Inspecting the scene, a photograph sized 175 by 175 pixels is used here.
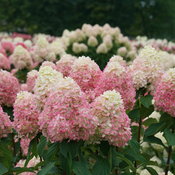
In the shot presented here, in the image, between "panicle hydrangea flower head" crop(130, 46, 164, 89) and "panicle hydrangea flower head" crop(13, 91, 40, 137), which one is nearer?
"panicle hydrangea flower head" crop(13, 91, 40, 137)

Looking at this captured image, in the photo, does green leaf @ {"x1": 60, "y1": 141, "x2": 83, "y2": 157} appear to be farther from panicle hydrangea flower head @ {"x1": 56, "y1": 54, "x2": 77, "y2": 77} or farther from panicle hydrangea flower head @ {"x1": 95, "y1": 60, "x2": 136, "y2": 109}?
panicle hydrangea flower head @ {"x1": 56, "y1": 54, "x2": 77, "y2": 77}

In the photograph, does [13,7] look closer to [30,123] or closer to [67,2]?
[67,2]

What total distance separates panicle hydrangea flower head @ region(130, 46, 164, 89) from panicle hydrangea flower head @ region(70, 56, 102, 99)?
31 cm

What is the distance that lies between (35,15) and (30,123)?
23.6 metres

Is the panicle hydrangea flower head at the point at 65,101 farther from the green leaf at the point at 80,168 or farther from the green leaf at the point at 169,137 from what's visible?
the green leaf at the point at 169,137

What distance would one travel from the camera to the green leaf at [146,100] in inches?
106

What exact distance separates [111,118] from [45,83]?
44cm

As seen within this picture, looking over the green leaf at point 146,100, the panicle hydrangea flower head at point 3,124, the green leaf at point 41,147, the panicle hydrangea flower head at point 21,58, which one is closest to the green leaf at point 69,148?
the green leaf at point 41,147

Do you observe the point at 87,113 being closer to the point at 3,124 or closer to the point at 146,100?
the point at 3,124

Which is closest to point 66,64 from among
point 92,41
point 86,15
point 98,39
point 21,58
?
point 21,58

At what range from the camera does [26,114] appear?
2295 mm

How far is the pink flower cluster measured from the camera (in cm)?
198

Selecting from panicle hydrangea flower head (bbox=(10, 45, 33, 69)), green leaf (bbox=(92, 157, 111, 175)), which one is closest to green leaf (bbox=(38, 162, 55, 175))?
green leaf (bbox=(92, 157, 111, 175))

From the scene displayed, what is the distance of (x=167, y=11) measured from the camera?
27.7 m
